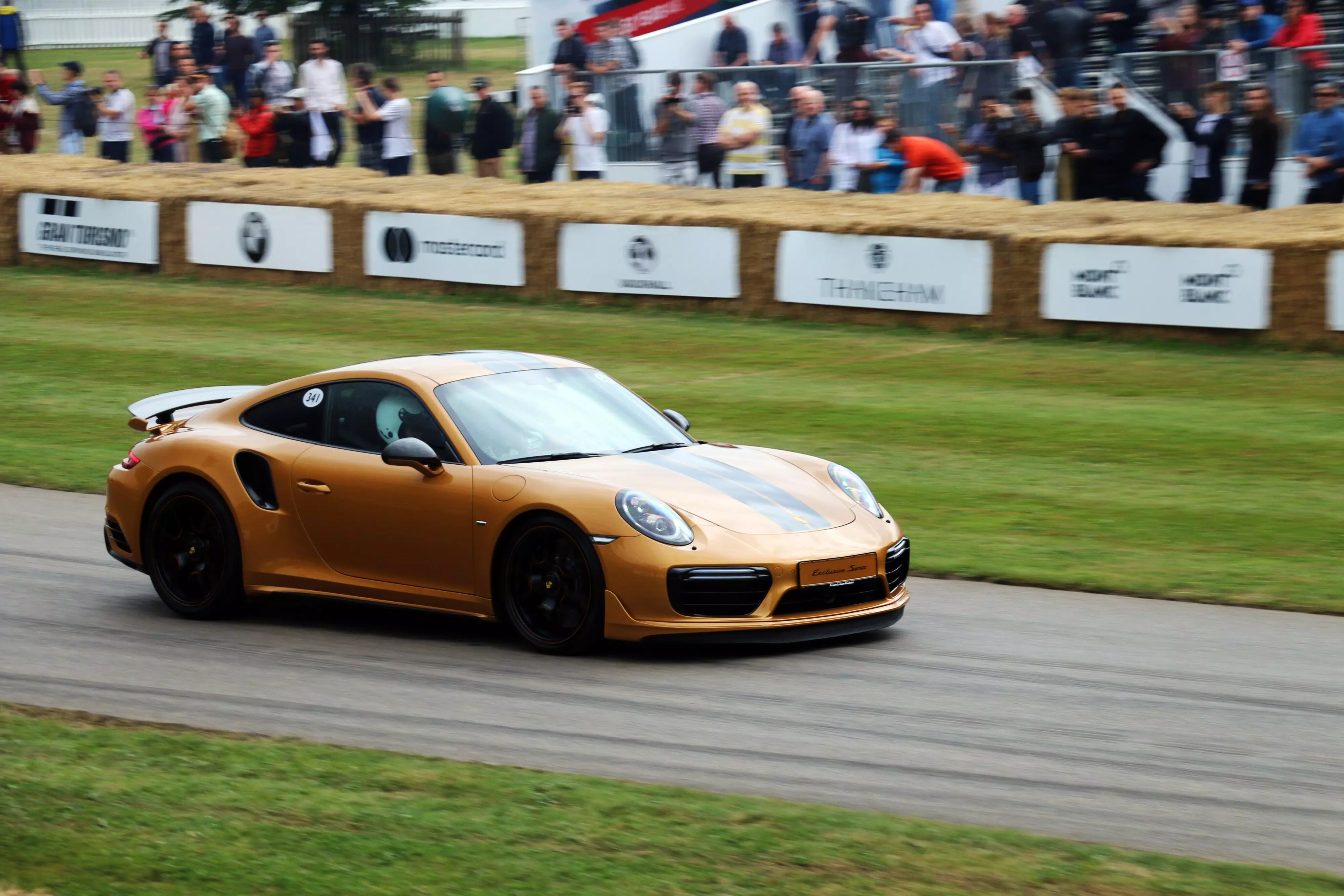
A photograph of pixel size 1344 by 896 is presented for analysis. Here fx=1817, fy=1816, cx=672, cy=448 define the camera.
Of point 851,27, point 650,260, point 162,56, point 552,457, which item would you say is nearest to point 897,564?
point 552,457

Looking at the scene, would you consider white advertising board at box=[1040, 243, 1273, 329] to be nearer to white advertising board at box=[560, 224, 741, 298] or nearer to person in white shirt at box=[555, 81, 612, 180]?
white advertising board at box=[560, 224, 741, 298]

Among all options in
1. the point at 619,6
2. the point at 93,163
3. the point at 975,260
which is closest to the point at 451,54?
the point at 619,6

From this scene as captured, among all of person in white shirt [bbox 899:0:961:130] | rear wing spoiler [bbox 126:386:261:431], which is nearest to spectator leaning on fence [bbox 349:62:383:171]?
person in white shirt [bbox 899:0:961:130]

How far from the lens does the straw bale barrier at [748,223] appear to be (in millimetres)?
16000

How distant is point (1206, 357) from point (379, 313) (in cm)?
914

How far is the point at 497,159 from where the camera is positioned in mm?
23391

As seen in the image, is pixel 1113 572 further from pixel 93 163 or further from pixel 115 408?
pixel 93 163

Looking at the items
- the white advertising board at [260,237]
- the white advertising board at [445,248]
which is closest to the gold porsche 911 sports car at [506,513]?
the white advertising board at [445,248]

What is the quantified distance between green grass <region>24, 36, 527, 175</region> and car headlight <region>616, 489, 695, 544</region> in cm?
2356

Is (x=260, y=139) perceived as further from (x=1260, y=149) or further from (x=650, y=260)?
(x=1260, y=149)

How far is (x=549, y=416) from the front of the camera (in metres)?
8.36

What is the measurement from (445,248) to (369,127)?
3818mm

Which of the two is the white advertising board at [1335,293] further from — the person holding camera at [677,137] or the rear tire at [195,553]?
the rear tire at [195,553]

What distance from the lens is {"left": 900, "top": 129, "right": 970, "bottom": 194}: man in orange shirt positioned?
20.3 m
